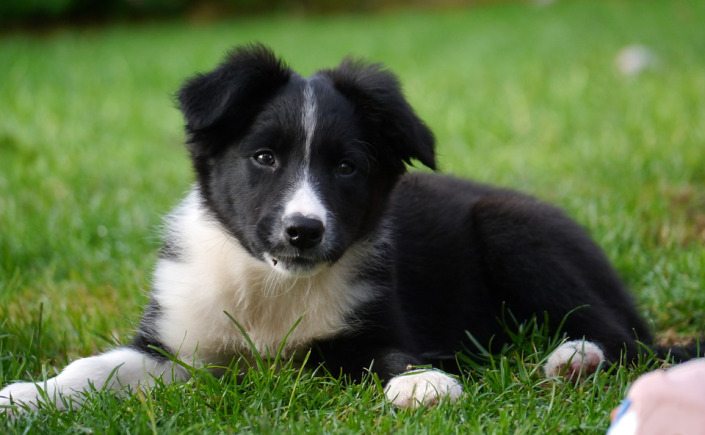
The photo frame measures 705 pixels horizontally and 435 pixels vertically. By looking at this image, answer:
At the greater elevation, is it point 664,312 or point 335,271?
point 335,271

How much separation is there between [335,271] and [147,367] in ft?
2.49

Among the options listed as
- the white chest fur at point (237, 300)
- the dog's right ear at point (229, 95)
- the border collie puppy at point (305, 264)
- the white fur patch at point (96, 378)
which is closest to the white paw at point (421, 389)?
the border collie puppy at point (305, 264)

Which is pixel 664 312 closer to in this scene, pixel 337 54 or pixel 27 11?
pixel 337 54

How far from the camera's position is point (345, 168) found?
309 cm

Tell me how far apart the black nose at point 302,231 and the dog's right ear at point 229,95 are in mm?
478

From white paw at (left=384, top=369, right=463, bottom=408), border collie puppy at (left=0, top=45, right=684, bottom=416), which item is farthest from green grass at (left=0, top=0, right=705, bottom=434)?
border collie puppy at (left=0, top=45, right=684, bottom=416)

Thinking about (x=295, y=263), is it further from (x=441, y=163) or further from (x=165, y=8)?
(x=165, y=8)

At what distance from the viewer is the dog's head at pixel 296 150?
2916 millimetres

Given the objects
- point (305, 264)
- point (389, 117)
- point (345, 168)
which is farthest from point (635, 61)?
point (305, 264)

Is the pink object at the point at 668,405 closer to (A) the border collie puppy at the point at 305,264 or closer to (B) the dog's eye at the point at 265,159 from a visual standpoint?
(A) the border collie puppy at the point at 305,264

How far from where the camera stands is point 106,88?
9906mm

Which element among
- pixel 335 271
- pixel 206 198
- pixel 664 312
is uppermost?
pixel 206 198

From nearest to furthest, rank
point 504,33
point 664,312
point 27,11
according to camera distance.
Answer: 1. point 664,312
2. point 504,33
3. point 27,11

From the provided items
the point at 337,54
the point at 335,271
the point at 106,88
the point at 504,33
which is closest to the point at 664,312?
the point at 335,271
